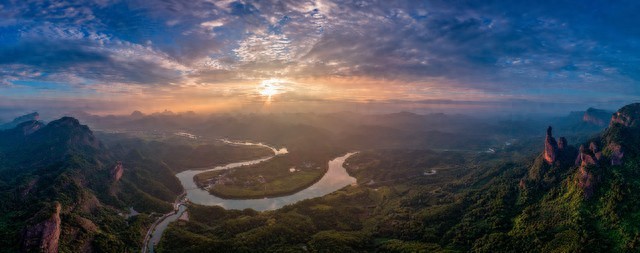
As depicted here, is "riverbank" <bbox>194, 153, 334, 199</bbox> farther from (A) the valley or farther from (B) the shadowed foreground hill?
(B) the shadowed foreground hill

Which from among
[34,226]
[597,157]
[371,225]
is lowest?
[371,225]

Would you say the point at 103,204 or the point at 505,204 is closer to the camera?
the point at 505,204

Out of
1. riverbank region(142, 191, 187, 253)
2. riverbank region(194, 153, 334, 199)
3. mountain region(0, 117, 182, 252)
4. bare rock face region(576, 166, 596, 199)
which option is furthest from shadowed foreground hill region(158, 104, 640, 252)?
riverbank region(194, 153, 334, 199)

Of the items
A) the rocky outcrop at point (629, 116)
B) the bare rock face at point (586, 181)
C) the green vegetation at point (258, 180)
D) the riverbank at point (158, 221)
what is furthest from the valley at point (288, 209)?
the bare rock face at point (586, 181)

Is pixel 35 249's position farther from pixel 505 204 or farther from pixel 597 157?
pixel 597 157

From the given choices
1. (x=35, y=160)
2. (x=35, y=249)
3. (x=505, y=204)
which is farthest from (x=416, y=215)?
(x=35, y=160)

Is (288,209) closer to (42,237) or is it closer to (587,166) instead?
(42,237)
